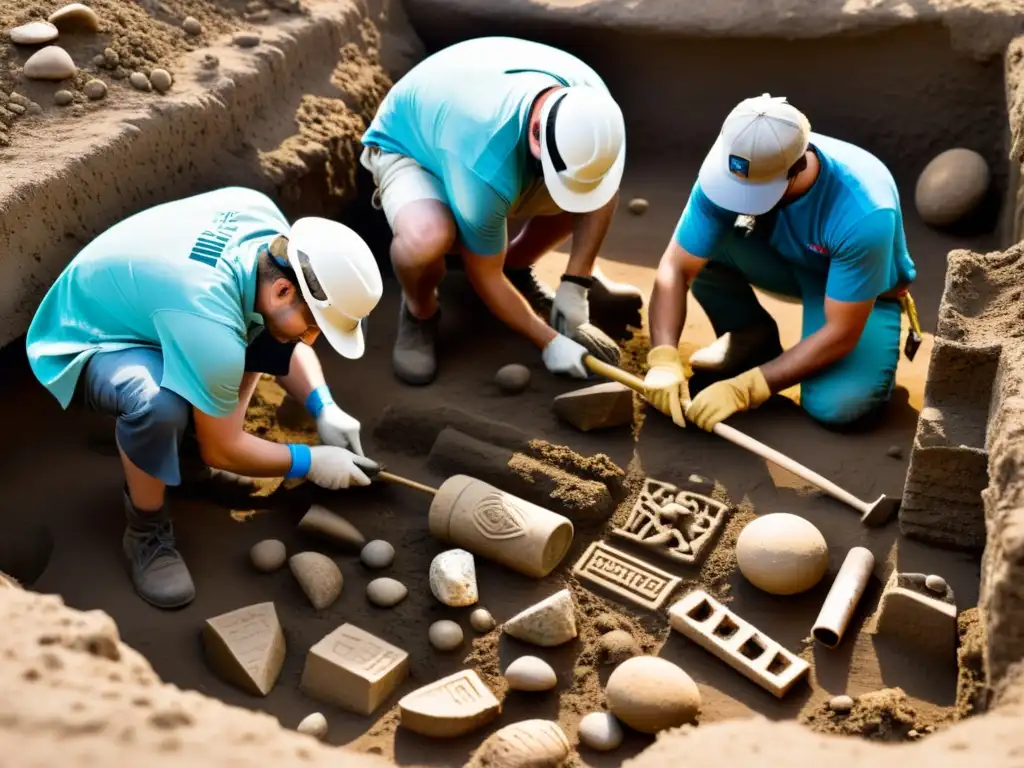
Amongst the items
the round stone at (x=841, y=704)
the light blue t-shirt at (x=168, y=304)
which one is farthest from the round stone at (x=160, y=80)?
the round stone at (x=841, y=704)

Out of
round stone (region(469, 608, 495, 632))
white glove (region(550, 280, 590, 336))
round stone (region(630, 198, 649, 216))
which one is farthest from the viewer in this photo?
round stone (region(630, 198, 649, 216))

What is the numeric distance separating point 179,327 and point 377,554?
1116 mm

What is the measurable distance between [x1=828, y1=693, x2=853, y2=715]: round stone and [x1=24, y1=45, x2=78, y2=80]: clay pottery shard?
12.7 ft

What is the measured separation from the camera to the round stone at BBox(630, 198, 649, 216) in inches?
249

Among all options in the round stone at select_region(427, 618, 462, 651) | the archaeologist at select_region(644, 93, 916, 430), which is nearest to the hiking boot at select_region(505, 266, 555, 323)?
the archaeologist at select_region(644, 93, 916, 430)

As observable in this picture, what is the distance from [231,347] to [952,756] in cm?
244

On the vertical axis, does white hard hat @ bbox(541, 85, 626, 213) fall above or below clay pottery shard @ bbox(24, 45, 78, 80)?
above

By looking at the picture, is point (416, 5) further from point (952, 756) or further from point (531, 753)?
point (952, 756)

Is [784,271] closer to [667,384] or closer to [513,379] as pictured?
[667,384]

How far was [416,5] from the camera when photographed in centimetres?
643

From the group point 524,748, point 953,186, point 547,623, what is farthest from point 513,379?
point 953,186

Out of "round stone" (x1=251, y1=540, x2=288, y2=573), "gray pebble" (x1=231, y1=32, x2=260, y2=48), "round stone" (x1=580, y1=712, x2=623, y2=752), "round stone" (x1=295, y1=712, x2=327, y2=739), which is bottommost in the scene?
"round stone" (x1=295, y1=712, x2=327, y2=739)

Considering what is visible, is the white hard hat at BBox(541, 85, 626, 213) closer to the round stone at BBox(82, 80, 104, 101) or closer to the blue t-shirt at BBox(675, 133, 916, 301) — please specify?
the blue t-shirt at BBox(675, 133, 916, 301)

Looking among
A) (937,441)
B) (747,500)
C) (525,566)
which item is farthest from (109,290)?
(937,441)
